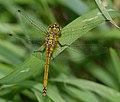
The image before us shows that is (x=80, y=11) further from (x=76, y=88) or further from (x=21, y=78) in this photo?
(x=21, y=78)

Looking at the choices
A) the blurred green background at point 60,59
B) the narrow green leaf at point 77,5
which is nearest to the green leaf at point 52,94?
the blurred green background at point 60,59

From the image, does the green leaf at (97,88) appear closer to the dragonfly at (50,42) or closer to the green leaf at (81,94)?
the green leaf at (81,94)

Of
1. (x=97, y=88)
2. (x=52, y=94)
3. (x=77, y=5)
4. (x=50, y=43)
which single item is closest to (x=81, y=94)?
(x=97, y=88)

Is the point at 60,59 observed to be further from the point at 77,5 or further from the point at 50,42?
the point at 77,5

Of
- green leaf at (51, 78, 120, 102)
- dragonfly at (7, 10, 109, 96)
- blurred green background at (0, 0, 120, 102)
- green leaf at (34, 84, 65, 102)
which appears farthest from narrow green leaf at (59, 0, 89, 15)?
green leaf at (34, 84, 65, 102)

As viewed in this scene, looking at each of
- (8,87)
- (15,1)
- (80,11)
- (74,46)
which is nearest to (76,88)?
(74,46)

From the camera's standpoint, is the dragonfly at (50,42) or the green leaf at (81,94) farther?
the green leaf at (81,94)

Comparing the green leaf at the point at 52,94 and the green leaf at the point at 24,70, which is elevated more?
the green leaf at the point at 24,70
